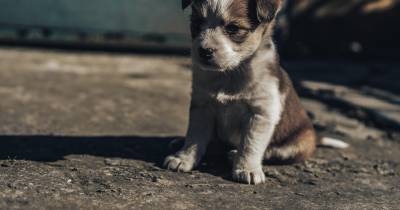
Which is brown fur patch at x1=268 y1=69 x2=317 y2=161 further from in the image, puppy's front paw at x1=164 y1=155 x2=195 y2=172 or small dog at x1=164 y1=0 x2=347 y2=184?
puppy's front paw at x1=164 y1=155 x2=195 y2=172

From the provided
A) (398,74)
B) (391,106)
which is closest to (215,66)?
(391,106)

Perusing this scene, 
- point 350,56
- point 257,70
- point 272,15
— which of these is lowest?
point 350,56

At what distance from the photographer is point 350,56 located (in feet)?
35.9

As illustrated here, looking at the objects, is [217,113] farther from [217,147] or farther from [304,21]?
[304,21]

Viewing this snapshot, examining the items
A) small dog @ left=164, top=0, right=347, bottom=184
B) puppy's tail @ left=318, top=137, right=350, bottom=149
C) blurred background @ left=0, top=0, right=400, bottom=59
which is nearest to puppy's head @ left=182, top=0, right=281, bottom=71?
small dog @ left=164, top=0, right=347, bottom=184

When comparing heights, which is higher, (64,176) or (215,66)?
(215,66)

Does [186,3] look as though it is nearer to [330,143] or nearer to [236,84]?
[236,84]

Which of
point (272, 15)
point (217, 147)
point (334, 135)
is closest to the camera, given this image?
point (272, 15)

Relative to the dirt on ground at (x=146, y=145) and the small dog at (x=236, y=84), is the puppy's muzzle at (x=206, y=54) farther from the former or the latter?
the dirt on ground at (x=146, y=145)

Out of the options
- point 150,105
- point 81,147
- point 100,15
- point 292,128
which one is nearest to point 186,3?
point 292,128

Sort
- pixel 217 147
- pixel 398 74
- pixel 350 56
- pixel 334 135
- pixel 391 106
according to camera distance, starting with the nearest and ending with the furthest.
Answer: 1. pixel 217 147
2. pixel 334 135
3. pixel 391 106
4. pixel 398 74
5. pixel 350 56

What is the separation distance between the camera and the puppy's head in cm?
388

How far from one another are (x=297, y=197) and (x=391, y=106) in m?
3.51

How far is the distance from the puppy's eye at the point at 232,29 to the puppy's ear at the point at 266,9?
0.16 metres
